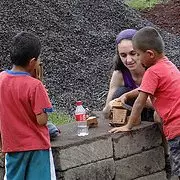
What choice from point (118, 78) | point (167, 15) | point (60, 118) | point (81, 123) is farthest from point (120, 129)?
point (167, 15)

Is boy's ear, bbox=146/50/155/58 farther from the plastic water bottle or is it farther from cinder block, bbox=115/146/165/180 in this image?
cinder block, bbox=115/146/165/180

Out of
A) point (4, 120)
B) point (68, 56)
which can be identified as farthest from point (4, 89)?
point (68, 56)

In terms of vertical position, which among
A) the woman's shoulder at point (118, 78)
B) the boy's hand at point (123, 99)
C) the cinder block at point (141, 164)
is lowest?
the cinder block at point (141, 164)

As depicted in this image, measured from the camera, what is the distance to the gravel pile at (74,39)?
1072 centimetres

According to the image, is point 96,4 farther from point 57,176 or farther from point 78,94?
point 57,176

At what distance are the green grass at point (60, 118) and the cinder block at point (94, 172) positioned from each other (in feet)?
9.32

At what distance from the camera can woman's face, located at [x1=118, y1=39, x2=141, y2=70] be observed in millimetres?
5633

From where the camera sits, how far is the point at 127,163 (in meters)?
5.36

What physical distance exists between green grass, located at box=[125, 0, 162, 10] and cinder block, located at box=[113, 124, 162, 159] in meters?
14.0

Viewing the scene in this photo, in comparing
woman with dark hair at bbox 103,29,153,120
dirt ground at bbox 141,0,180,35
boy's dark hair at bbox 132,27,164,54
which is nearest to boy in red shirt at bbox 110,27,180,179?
boy's dark hair at bbox 132,27,164,54

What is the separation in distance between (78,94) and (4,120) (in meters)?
5.63

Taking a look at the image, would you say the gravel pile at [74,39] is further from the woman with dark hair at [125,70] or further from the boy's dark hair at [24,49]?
the boy's dark hair at [24,49]

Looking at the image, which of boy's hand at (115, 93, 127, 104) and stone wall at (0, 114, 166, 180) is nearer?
stone wall at (0, 114, 166, 180)

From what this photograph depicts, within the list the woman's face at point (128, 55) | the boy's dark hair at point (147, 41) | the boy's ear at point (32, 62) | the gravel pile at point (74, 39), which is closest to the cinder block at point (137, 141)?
the woman's face at point (128, 55)
